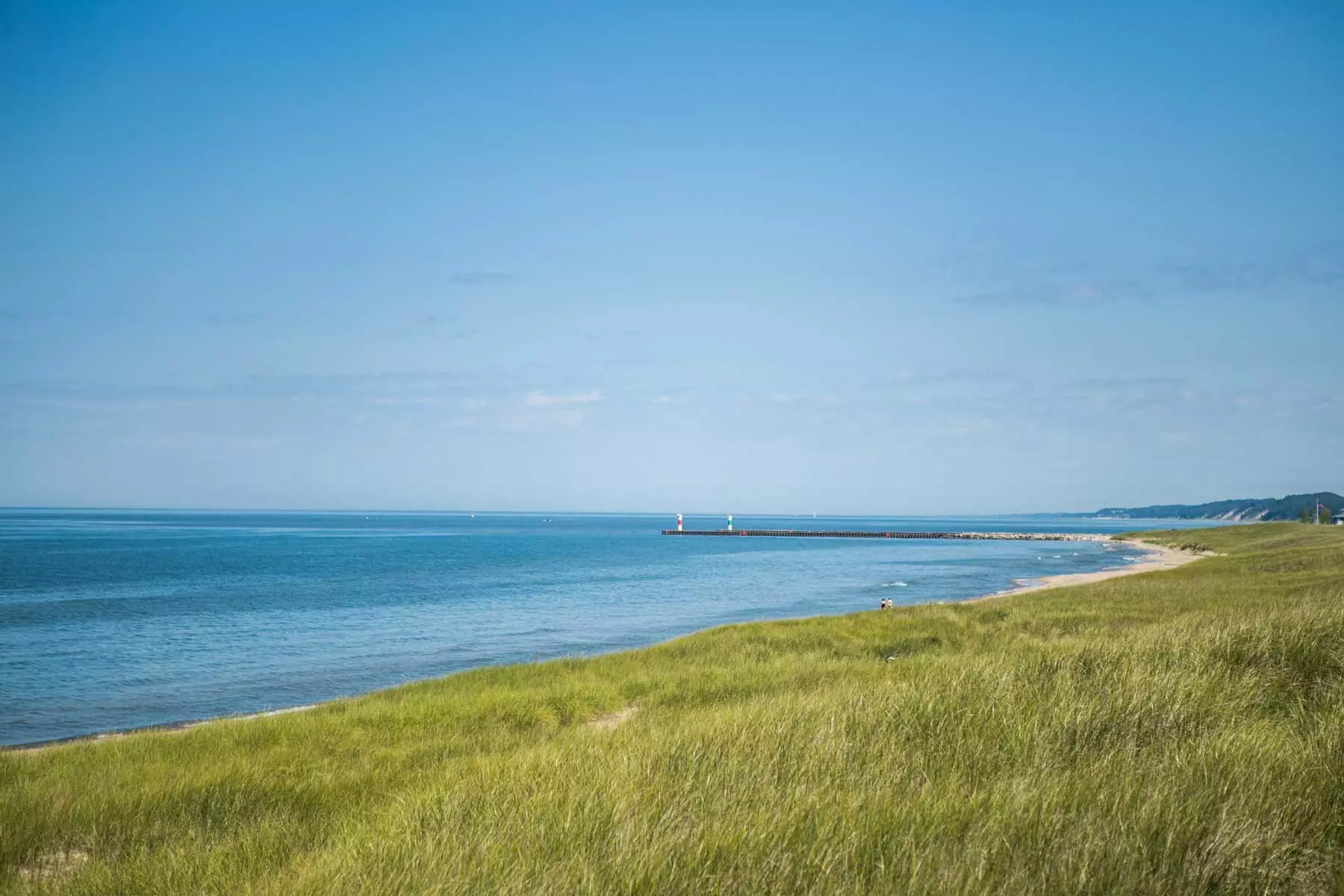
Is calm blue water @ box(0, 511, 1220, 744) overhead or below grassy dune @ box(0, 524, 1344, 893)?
below

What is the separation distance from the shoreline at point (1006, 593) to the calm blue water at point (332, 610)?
102 cm

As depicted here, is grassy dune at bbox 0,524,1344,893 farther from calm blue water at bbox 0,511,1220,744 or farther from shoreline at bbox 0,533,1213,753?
calm blue water at bbox 0,511,1220,744

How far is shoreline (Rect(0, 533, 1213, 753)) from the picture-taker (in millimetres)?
18241

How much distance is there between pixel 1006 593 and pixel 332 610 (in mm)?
38078

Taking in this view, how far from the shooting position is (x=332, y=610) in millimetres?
45562

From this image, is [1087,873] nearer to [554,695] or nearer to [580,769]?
[580,769]

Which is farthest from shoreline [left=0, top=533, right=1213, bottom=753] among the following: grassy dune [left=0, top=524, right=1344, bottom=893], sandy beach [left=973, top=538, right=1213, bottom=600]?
grassy dune [left=0, top=524, right=1344, bottom=893]

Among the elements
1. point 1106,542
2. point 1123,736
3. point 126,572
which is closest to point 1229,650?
point 1123,736

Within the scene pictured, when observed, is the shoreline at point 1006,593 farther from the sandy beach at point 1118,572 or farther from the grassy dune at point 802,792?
the grassy dune at point 802,792

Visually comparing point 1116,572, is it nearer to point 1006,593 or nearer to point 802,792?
point 1006,593

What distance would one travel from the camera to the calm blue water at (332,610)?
25.3 meters

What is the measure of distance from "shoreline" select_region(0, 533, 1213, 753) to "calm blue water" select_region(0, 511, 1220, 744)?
1023mm

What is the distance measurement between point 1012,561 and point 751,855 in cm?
9598

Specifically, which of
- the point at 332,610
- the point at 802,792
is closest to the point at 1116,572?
the point at 332,610
